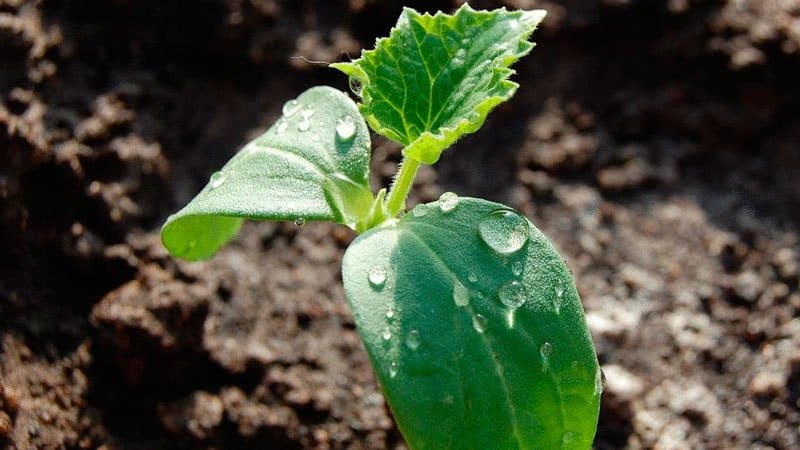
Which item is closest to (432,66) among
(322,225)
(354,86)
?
(354,86)

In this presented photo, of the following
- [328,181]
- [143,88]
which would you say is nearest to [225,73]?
[143,88]

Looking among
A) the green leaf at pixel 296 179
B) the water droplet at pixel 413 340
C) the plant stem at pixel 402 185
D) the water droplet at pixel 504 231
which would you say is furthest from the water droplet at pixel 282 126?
the water droplet at pixel 413 340

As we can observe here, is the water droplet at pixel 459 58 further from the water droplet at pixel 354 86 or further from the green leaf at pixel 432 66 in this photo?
the water droplet at pixel 354 86

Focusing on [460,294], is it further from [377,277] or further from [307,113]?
[307,113]

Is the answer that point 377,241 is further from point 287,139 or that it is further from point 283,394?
point 283,394

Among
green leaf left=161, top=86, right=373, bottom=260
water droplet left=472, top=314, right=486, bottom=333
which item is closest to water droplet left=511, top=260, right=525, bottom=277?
water droplet left=472, top=314, right=486, bottom=333

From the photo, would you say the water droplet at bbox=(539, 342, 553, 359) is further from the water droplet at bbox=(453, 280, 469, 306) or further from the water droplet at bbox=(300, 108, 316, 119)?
the water droplet at bbox=(300, 108, 316, 119)
